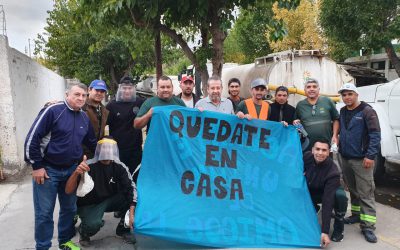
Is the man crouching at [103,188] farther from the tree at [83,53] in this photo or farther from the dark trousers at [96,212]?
the tree at [83,53]

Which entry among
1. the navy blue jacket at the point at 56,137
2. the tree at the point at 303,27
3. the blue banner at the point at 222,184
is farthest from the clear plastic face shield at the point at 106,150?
the tree at the point at 303,27

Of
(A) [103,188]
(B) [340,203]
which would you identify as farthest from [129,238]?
(B) [340,203]

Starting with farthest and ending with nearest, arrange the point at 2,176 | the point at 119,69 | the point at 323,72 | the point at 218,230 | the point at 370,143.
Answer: the point at 119,69
the point at 323,72
the point at 2,176
the point at 370,143
the point at 218,230

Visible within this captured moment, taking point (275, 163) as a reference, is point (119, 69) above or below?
above

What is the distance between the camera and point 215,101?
4.88m

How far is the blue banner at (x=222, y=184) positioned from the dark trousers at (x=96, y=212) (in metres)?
0.43

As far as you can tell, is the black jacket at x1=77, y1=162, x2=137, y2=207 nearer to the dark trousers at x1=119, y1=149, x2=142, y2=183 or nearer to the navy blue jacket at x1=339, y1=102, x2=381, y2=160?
the dark trousers at x1=119, y1=149, x2=142, y2=183

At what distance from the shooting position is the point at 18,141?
7.37 meters

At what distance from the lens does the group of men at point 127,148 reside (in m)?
3.83

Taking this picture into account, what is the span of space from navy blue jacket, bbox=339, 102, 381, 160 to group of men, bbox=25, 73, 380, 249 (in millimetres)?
11

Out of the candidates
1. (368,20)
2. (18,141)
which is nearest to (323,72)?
(368,20)

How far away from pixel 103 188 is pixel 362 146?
10.2 ft

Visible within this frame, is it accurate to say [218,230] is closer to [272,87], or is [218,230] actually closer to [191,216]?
[191,216]

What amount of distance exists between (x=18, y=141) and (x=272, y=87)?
6777mm
